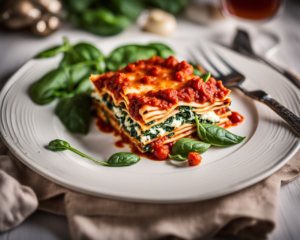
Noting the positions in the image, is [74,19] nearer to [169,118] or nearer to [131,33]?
[131,33]

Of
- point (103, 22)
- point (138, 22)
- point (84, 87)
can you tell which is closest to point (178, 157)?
point (84, 87)

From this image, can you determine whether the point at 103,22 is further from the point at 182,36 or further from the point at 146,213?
the point at 146,213

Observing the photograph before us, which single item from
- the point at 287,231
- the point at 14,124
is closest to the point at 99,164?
the point at 14,124

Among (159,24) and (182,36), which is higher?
(159,24)

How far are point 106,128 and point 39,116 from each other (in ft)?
2.36

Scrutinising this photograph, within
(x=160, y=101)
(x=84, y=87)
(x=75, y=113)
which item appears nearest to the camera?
(x=160, y=101)

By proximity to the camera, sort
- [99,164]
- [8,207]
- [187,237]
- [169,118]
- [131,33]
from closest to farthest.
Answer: [187,237] < [8,207] < [99,164] < [169,118] < [131,33]

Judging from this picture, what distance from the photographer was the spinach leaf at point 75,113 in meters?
3.29

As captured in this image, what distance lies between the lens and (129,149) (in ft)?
10.3

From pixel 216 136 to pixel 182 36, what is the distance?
299 cm

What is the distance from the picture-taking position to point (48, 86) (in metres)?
3.56

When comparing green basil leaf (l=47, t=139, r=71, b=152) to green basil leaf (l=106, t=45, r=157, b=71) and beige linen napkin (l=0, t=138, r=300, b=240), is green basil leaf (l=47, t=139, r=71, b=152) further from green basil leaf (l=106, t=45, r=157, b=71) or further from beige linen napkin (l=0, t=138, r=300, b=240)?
green basil leaf (l=106, t=45, r=157, b=71)

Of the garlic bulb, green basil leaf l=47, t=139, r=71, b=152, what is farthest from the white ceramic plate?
the garlic bulb

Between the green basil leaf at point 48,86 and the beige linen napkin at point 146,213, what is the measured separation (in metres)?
1.19
